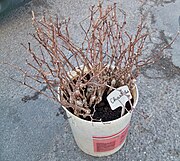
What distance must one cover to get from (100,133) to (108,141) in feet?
0.28

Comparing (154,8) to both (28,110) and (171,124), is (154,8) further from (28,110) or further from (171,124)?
(28,110)

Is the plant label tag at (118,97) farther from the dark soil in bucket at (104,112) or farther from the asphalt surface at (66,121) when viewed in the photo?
the asphalt surface at (66,121)

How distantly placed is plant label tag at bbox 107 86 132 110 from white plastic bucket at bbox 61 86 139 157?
0.16ft

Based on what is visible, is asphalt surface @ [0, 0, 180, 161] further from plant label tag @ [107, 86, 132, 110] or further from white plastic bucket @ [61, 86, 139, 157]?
plant label tag @ [107, 86, 132, 110]

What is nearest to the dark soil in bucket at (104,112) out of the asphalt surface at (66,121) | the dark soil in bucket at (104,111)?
the dark soil in bucket at (104,111)

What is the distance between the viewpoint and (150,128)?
4.57 feet

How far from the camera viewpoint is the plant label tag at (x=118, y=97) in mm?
1036

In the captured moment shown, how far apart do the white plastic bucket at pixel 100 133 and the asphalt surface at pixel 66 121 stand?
3.4 inches

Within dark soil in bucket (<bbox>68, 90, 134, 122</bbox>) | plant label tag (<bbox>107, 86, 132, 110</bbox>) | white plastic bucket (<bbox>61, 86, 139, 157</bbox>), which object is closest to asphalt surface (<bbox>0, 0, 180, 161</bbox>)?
white plastic bucket (<bbox>61, 86, 139, 157</bbox>)

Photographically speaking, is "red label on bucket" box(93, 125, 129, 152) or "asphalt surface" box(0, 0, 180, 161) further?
"asphalt surface" box(0, 0, 180, 161)

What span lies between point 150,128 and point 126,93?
0.42 meters

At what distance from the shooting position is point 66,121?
1.44 metres

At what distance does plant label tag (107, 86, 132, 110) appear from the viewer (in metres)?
1.04

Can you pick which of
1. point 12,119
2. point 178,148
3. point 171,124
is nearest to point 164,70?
point 171,124
